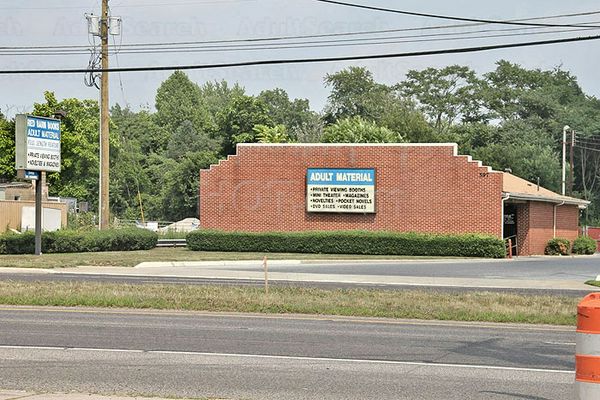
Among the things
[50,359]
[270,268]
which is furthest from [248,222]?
[50,359]

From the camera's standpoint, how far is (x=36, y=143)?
36125mm

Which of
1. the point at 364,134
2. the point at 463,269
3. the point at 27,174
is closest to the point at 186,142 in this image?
the point at 364,134

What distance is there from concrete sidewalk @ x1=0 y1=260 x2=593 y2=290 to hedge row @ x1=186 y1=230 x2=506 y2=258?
7.57 meters

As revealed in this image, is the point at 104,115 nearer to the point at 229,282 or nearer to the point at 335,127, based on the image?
the point at 229,282

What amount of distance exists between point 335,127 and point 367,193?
68.1 feet

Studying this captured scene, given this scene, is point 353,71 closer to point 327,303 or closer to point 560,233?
point 560,233

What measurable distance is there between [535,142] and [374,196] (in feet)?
172

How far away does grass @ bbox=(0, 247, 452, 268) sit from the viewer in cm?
3175

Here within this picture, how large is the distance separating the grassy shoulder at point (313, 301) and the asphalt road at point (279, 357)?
739 mm

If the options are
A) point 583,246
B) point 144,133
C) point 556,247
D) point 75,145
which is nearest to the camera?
point 556,247

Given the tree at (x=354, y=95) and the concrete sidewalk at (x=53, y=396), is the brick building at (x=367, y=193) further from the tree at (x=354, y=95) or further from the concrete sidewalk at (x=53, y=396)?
the tree at (x=354, y=95)

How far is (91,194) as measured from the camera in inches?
3664

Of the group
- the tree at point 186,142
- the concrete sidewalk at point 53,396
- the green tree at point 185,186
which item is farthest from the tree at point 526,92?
the concrete sidewalk at point 53,396

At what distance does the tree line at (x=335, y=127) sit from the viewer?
248ft
